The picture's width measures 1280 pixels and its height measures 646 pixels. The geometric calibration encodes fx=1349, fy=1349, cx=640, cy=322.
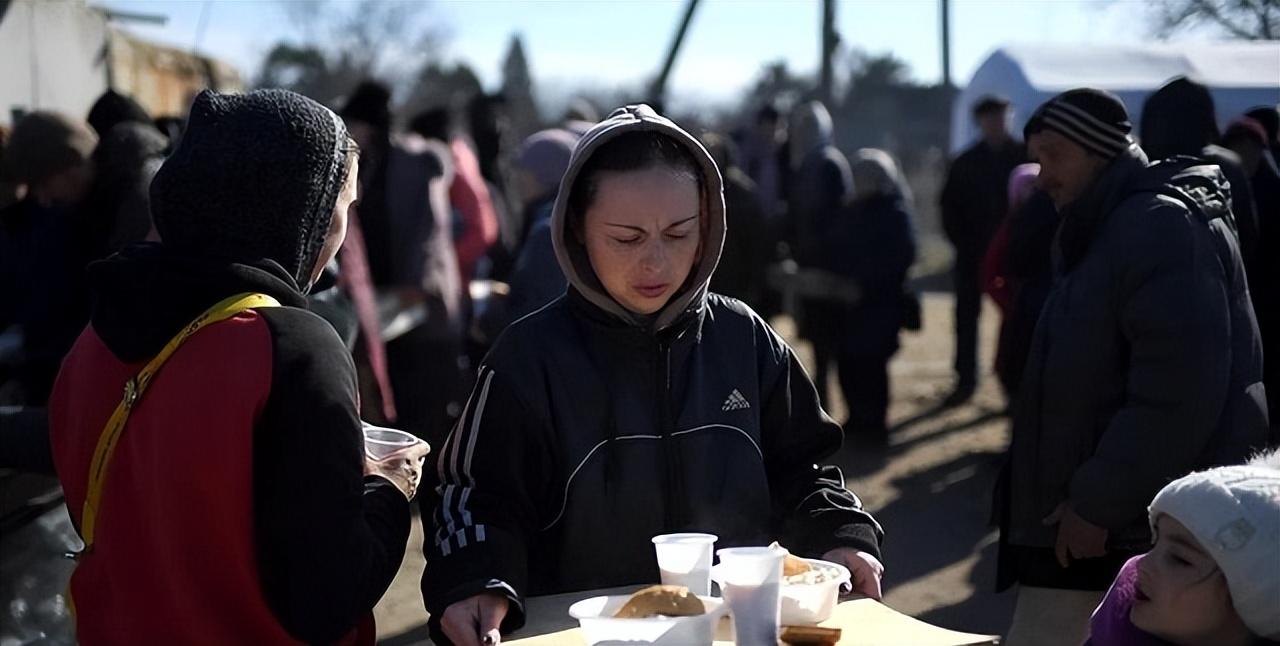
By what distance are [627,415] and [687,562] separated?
0.39m

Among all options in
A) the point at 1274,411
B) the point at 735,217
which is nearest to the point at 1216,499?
the point at 1274,411

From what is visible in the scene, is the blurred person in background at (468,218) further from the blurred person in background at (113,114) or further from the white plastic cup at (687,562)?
the white plastic cup at (687,562)

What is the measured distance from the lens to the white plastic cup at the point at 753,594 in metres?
1.93

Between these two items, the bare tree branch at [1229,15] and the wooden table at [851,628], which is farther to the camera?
the bare tree branch at [1229,15]

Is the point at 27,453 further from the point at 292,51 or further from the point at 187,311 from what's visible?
the point at 292,51

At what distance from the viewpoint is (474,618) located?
7.16ft

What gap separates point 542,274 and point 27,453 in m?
1.77

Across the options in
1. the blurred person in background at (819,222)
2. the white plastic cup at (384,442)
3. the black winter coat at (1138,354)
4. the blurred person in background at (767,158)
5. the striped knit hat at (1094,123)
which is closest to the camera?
the white plastic cup at (384,442)

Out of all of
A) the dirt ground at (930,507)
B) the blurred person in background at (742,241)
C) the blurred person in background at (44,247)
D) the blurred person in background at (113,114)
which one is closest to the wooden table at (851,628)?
the blurred person in background at (44,247)

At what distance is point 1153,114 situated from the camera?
16.1 ft

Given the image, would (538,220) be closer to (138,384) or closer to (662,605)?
(138,384)

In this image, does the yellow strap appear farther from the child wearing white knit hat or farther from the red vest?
the child wearing white knit hat

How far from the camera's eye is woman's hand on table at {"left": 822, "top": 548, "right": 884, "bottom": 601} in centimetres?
239

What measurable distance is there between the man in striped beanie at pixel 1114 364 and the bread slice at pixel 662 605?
199 cm
